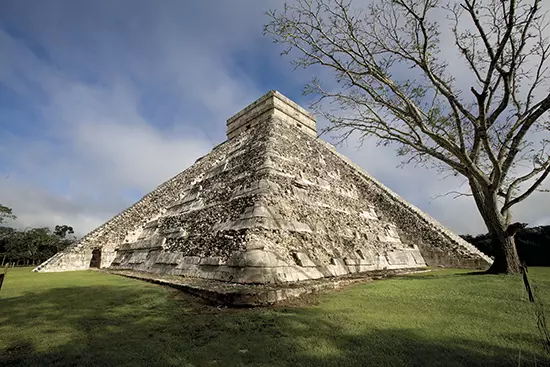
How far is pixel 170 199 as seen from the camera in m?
12.0

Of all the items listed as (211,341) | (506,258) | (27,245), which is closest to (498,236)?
(506,258)

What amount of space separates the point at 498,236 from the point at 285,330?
6.34 m

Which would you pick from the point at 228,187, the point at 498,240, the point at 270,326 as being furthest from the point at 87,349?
the point at 498,240

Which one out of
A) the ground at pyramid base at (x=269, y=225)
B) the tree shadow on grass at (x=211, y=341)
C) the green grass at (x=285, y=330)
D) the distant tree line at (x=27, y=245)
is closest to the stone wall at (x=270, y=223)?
the ground at pyramid base at (x=269, y=225)

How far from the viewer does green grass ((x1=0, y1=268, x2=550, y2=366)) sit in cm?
252

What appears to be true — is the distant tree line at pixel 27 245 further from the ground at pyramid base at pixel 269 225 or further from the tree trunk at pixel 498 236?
the tree trunk at pixel 498 236

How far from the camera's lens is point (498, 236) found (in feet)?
21.7

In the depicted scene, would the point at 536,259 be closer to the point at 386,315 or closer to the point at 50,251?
the point at 386,315

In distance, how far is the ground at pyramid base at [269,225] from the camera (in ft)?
19.9

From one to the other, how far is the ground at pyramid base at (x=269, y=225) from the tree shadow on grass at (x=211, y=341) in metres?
1.00

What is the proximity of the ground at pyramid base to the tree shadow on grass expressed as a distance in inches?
39.3

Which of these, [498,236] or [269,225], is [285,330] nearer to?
[269,225]

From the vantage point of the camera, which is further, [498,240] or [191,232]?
[191,232]

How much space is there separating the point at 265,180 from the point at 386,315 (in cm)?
460
